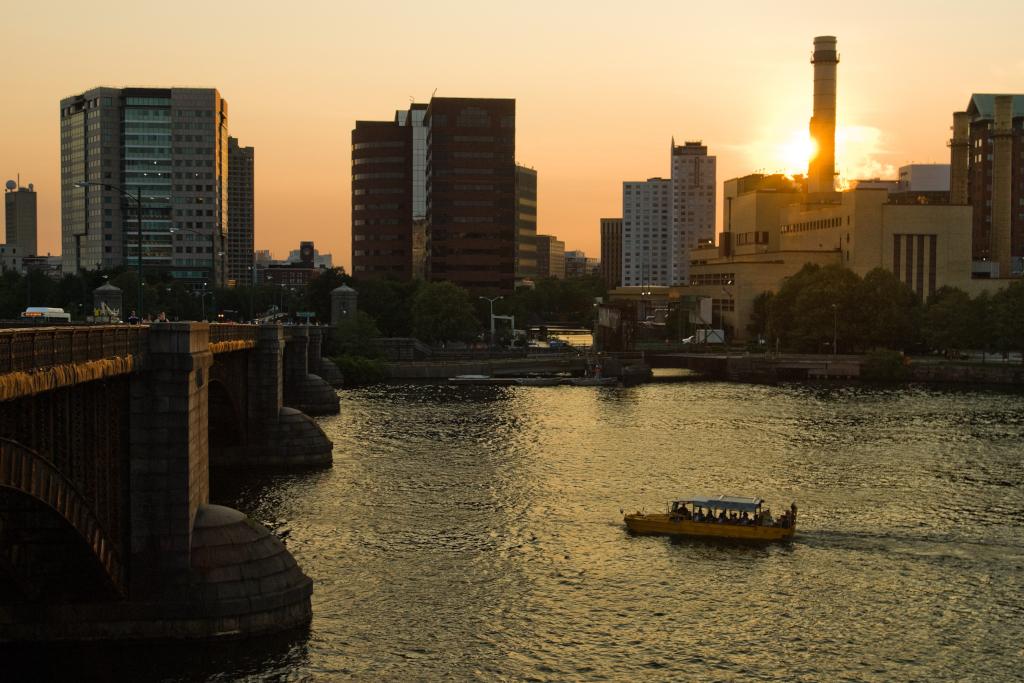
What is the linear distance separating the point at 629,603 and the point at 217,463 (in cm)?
4093

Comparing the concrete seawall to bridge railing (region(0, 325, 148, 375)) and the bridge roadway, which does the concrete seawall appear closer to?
the bridge roadway

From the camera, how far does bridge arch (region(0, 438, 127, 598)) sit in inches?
1388

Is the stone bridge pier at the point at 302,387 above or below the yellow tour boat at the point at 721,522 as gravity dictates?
above

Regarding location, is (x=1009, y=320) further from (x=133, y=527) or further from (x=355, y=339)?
(x=133, y=527)

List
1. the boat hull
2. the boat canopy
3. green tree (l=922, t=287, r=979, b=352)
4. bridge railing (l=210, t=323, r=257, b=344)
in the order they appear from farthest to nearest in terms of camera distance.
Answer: green tree (l=922, t=287, r=979, b=352)
bridge railing (l=210, t=323, r=257, b=344)
the boat canopy
the boat hull

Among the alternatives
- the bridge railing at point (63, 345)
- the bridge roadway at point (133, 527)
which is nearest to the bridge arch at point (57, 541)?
Answer: the bridge roadway at point (133, 527)

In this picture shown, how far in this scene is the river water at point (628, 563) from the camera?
41.2 meters

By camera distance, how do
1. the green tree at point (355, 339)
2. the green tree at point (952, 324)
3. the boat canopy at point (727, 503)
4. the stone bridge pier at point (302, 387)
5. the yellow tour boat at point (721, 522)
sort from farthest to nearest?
the green tree at point (952, 324) → the green tree at point (355, 339) → the stone bridge pier at point (302, 387) → the boat canopy at point (727, 503) → the yellow tour boat at point (721, 522)

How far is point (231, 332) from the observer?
72.9m

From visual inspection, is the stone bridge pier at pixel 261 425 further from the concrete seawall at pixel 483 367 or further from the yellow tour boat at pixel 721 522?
the concrete seawall at pixel 483 367

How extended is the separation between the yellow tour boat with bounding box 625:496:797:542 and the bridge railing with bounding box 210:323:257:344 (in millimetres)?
25214

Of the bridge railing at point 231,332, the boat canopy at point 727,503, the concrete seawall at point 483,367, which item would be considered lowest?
the boat canopy at point 727,503

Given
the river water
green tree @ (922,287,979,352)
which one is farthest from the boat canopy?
green tree @ (922,287,979,352)

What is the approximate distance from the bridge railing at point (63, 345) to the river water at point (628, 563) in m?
10.2
